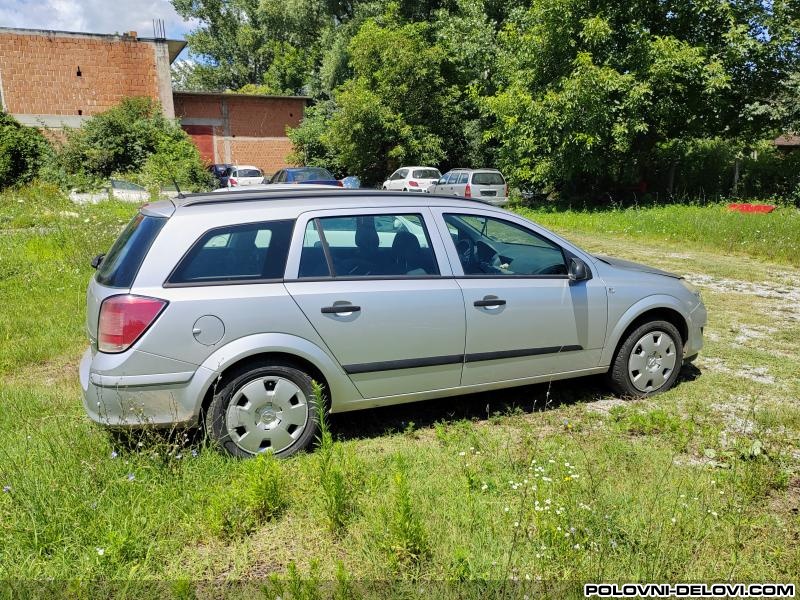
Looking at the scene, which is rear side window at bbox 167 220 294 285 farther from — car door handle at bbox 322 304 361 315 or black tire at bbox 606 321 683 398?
black tire at bbox 606 321 683 398

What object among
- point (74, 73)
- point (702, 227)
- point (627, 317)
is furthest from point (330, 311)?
point (74, 73)

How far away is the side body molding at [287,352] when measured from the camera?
12.2 ft

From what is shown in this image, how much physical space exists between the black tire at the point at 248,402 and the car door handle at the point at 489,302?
1319mm

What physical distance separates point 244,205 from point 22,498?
2117mm

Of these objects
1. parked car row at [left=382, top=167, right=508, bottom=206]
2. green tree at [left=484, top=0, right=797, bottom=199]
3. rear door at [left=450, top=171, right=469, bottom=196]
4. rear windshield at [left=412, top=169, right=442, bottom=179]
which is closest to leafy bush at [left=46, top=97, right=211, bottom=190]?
rear windshield at [left=412, top=169, right=442, bottom=179]

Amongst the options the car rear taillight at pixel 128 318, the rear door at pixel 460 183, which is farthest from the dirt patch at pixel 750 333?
the rear door at pixel 460 183

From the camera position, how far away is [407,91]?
102 ft

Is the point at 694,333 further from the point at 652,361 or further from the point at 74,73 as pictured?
the point at 74,73

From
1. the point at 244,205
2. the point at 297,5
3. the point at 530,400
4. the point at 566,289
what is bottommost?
the point at 530,400

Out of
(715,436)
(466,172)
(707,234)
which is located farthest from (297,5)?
(715,436)

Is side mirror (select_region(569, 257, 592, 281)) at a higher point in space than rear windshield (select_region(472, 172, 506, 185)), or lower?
lower

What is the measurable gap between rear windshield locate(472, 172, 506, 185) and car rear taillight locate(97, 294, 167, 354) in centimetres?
1929

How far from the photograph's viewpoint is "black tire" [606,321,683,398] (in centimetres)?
498

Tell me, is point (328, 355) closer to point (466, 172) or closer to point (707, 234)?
point (707, 234)
